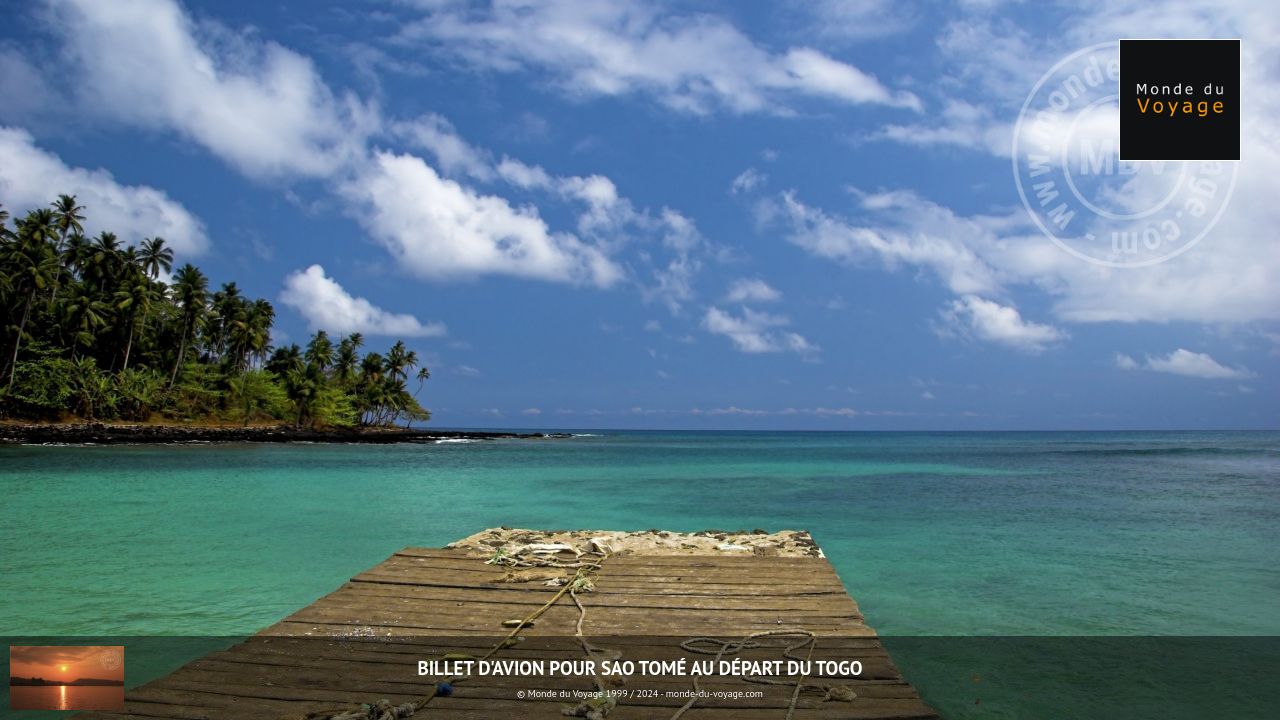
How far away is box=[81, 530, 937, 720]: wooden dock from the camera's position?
3.84 meters

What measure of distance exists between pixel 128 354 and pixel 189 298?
6536 mm

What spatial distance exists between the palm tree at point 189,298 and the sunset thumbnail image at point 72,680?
66.0 metres

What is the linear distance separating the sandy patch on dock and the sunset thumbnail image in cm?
386

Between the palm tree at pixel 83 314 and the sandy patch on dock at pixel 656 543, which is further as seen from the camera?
the palm tree at pixel 83 314

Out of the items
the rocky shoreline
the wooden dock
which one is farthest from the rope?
the rocky shoreline

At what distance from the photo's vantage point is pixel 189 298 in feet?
200

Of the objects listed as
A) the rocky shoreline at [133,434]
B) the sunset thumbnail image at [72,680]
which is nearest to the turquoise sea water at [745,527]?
the sunset thumbnail image at [72,680]

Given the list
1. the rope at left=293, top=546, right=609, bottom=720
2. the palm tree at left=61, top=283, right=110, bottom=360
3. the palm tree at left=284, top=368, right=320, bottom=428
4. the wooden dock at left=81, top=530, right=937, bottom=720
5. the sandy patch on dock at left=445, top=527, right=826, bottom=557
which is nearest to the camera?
the rope at left=293, top=546, right=609, bottom=720

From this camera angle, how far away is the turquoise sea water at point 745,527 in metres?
8.86

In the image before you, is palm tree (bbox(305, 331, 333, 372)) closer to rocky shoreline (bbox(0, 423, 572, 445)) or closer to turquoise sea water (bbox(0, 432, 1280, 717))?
rocky shoreline (bbox(0, 423, 572, 445))

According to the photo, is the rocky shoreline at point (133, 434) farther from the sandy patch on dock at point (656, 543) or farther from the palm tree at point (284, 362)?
the sandy patch on dock at point (656, 543)

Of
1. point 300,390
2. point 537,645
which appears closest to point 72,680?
point 537,645

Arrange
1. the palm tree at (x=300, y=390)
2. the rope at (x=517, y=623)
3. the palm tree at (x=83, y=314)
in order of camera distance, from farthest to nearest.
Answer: the palm tree at (x=300, y=390) < the palm tree at (x=83, y=314) < the rope at (x=517, y=623)

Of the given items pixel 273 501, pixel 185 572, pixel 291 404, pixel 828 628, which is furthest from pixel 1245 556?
pixel 291 404
